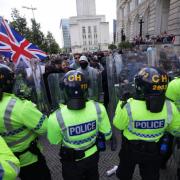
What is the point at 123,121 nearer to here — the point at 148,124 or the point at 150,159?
the point at 148,124

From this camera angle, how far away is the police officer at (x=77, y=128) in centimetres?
203

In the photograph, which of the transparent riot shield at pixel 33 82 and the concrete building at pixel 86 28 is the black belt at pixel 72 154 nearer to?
the transparent riot shield at pixel 33 82

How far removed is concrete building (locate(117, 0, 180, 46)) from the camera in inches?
767

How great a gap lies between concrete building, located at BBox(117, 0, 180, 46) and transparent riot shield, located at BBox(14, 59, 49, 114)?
53.1ft

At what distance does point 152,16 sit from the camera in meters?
27.2

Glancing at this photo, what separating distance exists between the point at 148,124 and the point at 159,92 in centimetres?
39

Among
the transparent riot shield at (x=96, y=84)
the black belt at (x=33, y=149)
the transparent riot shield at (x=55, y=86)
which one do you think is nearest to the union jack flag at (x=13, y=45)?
the transparent riot shield at (x=55, y=86)

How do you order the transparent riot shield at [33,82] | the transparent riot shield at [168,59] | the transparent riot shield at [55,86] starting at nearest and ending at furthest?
the transparent riot shield at [55,86], the transparent riot shield at [33,82], the transparent riot shield at [168,59]

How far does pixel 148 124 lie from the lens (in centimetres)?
215

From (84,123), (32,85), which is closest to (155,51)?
(32,85)

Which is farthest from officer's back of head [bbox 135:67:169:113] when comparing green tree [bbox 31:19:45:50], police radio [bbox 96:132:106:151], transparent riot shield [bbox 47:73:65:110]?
green tree [bbox 31:19:45:50]

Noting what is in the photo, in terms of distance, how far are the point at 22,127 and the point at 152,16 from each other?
2882 centimetres

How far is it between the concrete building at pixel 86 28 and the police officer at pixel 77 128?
109m

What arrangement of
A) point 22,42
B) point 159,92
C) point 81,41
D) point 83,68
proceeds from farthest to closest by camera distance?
point 81,41 < point 83,68 < point 22,42 < point 159,92
